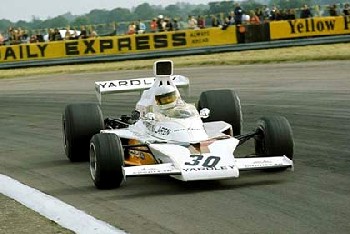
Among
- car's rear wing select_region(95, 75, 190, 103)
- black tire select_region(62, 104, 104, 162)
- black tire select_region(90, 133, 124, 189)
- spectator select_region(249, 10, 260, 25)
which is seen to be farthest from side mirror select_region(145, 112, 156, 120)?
spectator select_region(249, 10, 260, 25)

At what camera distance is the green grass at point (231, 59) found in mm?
29594

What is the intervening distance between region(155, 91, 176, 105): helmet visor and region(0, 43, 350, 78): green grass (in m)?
19.0

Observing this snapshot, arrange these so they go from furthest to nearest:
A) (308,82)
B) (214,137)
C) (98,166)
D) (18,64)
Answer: (18,64) → (308,82) → (214,137) → (98,166)

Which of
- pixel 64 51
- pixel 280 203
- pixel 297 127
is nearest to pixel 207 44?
pixel 64 51

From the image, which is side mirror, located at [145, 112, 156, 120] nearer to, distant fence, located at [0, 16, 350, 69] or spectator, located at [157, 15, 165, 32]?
distant fence, located at [0, 16, 350, 69]

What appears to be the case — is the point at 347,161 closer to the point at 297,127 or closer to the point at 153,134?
the point at 153,134

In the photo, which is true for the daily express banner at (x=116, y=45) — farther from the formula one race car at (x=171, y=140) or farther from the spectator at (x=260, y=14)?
the formula one race car at (x=171, y=140)

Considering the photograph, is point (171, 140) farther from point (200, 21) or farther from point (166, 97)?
point (200, 21)

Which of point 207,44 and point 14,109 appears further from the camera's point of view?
point 207,44

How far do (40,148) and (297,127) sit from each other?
3944 millimetres

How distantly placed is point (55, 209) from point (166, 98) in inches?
112

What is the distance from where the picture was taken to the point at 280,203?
7.61m

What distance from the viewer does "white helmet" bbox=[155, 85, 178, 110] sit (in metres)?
9.96

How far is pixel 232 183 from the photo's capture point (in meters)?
8.76
